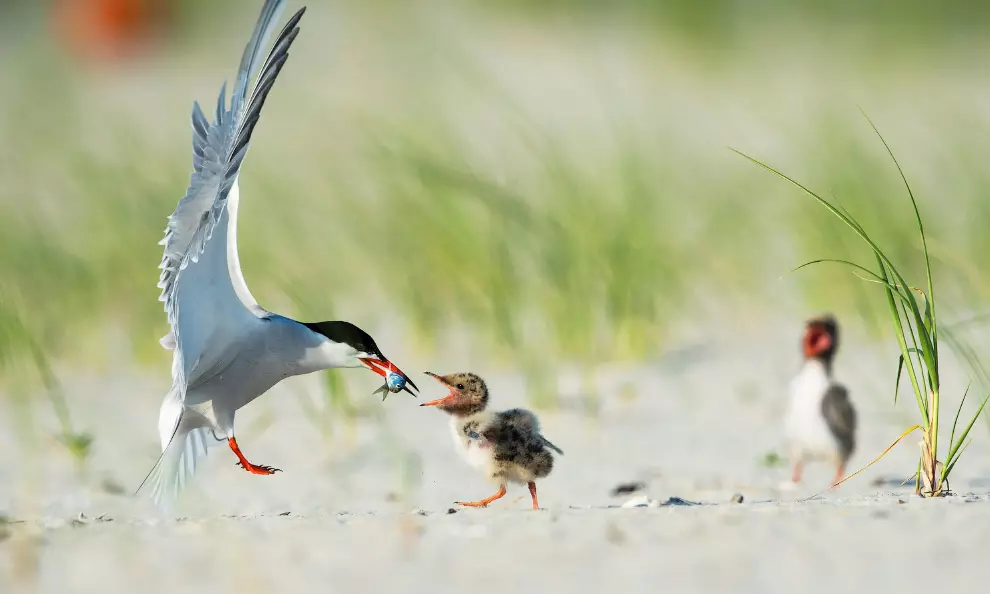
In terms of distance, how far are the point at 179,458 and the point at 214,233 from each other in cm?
85

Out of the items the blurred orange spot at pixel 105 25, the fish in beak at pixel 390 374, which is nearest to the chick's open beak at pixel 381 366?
the fish in beak at pixel 390 374

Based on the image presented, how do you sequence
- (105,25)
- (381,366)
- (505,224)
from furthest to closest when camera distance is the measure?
(105,25) → (505,224) → (381,366)

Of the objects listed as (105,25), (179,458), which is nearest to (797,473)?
(179,458)

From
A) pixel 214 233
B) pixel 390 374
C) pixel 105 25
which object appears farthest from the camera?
pixel 105 25

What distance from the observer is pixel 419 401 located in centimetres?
584

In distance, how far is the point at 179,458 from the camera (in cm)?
399

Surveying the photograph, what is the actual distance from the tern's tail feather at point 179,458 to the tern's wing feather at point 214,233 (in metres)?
0.24

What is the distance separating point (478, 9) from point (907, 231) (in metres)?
13.2

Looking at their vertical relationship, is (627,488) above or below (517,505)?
above

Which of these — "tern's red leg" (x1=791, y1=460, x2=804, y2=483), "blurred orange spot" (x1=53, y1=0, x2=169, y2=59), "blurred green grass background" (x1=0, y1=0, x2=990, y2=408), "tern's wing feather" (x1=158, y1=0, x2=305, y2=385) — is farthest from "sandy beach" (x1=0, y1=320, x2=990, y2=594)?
"blurred orange spot" (x1=53, y1=0, x2=169, y2=59)

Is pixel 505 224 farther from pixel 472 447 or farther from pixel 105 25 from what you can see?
pixel 105 25

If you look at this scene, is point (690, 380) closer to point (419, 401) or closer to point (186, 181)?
point (419, 401)

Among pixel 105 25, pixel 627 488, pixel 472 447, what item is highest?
pixel 105 25

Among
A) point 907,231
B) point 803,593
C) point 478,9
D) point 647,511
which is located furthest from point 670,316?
point 478,9
